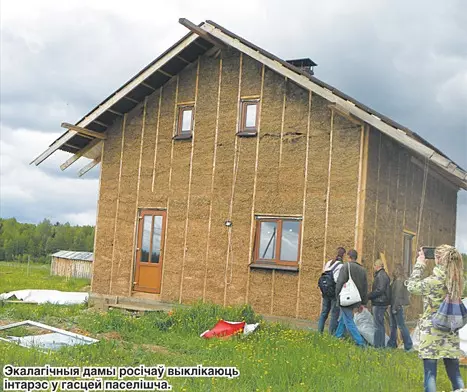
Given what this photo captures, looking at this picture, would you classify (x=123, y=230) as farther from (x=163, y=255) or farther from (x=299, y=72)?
(x=299, y=72)

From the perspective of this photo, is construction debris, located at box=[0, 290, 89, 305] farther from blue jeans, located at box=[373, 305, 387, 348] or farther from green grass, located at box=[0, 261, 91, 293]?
blue jeans, located at box=[373, 305, 387, 348]

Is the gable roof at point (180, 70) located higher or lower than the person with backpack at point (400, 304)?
higher

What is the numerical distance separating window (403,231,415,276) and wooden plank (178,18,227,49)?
6.46 m

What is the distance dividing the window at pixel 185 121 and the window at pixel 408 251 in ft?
19.6

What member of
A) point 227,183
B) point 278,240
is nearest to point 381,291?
point 278,240

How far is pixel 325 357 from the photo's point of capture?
9.00 m

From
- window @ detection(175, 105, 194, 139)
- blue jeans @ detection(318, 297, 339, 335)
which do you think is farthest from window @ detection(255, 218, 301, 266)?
window @ detection(175, 105, 194, 139)

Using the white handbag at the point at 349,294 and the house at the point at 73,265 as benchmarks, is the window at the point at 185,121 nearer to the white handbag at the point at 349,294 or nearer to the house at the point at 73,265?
the white handbag at the point at 349,294

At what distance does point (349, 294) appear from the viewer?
10.7m

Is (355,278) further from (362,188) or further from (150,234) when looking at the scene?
(150,234)

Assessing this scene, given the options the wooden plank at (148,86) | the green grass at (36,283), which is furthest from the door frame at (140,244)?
the green grass at (36,283)

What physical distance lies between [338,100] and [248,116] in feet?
8.72

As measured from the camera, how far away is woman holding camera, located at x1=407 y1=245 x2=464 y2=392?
21.9 ft

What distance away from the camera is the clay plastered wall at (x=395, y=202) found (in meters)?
12.6
